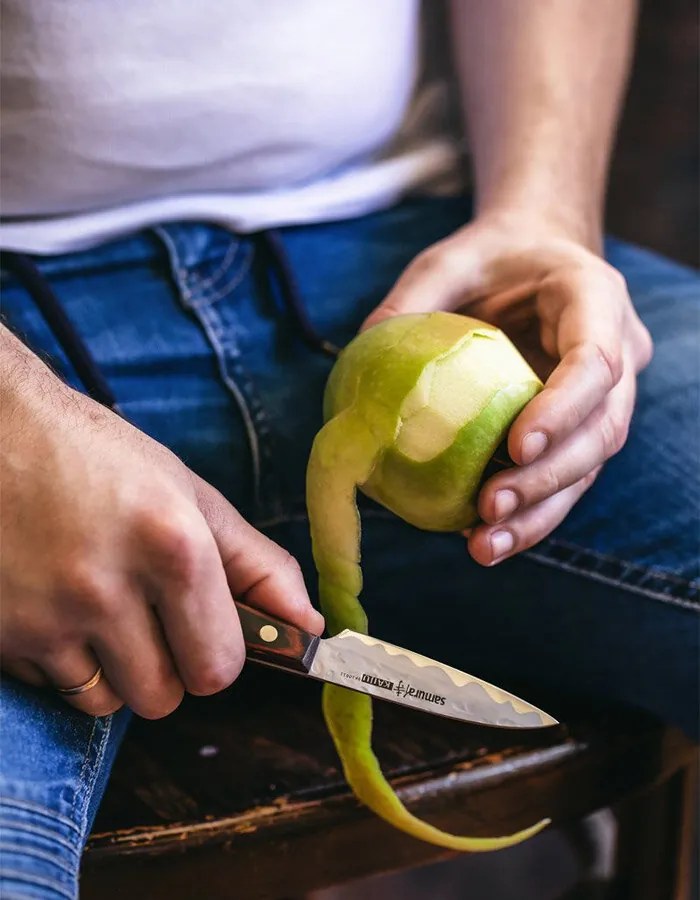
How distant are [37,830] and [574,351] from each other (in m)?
0.30

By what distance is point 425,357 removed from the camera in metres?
0.39

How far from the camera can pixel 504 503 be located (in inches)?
15.5

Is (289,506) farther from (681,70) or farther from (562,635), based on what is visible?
(681,70)

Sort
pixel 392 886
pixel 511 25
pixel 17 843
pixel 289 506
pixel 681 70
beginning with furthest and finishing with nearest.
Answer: pixel 392 886 < pixel 681 70 < pixel 511 25 < pixel 289 506 < pixel 17 843

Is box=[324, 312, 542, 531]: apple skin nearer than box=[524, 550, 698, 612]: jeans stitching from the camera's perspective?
Yes

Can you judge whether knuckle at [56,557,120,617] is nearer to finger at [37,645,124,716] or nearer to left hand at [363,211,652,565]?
finger at [37,645,124,716]

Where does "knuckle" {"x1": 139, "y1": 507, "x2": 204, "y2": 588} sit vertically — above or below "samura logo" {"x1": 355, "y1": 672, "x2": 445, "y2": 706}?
above

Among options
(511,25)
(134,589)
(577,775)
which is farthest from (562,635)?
(511,25)

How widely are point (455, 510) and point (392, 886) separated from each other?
2.14 ft

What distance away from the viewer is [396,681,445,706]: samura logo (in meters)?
0.36

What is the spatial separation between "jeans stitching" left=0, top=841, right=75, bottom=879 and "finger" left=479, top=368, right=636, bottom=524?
215mm

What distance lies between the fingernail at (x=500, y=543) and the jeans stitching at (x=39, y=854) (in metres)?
0.22

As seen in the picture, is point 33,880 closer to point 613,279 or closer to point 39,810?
point 39,810

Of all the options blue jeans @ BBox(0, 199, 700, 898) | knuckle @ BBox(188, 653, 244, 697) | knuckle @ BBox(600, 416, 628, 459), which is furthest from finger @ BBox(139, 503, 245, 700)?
knuckle @ BBox(600, 416, 628, 459)
